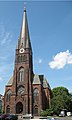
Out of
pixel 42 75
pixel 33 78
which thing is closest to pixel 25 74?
pixel 33 78

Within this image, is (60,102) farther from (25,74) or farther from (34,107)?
(25,74)

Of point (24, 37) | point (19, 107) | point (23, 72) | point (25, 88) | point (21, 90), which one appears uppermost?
point (24, 37)

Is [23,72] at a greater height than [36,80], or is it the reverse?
[23,72]

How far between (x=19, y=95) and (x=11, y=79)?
1055 cm

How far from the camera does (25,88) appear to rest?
7700cm

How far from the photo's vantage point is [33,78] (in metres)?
81.8

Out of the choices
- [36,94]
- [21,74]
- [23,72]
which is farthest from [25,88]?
[23,72]

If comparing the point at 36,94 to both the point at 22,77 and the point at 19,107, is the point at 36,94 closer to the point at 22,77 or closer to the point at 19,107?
the point at 19,107

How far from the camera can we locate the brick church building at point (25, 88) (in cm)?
7588

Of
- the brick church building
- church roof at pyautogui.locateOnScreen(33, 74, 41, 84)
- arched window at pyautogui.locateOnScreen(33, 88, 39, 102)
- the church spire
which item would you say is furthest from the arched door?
the church spire

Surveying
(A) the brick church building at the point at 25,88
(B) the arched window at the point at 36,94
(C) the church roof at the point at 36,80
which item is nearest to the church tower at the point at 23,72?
(A) the brick church building at the point at 25,88

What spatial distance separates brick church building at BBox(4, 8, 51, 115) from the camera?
75875mm

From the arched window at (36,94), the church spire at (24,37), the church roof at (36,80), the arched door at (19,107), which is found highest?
the church spire at (24,37)

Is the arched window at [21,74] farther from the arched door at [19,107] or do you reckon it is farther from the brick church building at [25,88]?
the arched door at [19,107]
